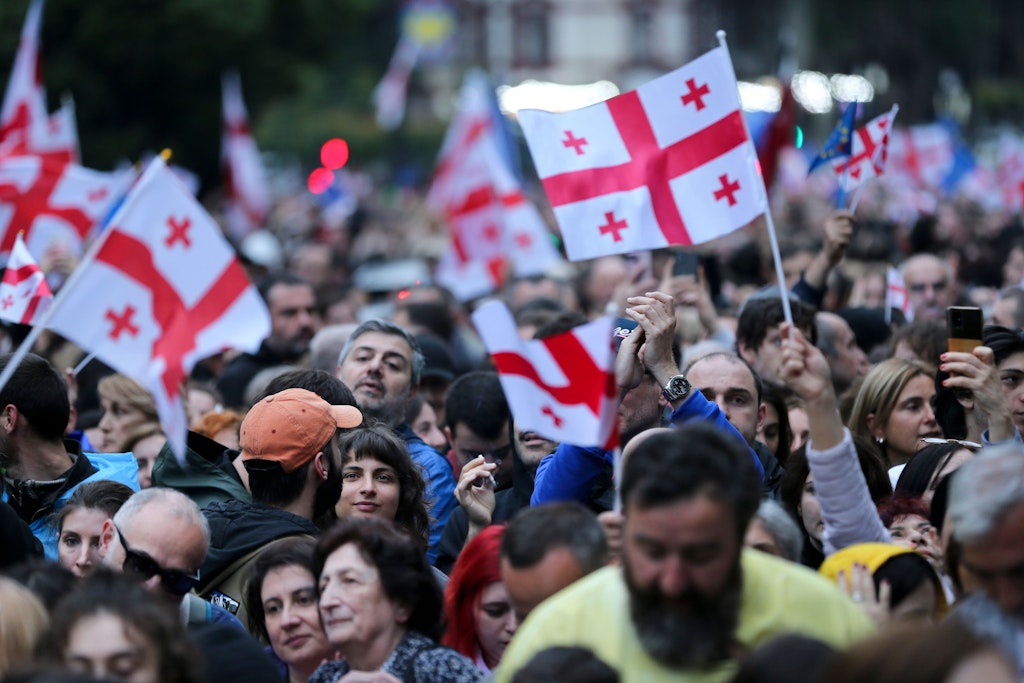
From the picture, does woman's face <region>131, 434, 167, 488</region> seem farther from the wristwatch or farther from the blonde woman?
the blonde woman

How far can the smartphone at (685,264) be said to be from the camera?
31.2 feet

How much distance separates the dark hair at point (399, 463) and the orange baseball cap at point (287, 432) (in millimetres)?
283

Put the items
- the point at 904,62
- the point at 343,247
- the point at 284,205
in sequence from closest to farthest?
1. the point at 343,247
2. the point at 284,205
3. the point at 904,62

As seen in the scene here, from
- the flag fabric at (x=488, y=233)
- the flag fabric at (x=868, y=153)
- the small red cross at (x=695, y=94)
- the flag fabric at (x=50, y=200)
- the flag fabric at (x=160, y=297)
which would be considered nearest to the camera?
the flag fabric at (x=160, y=297)

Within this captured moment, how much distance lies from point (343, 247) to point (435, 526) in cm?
1888

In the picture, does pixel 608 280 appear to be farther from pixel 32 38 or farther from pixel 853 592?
pixel 853 592

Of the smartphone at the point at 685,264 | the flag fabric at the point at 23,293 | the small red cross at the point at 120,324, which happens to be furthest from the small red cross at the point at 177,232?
the smartphone at the point at 685,264

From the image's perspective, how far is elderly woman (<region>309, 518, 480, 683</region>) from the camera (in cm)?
444

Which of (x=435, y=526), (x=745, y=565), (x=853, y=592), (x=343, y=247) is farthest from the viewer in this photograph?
(x=343, y=247)

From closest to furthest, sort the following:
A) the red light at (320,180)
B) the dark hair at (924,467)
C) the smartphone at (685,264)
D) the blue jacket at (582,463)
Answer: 1. the blue jacket at (582,463)
2. the dark hair at (924,467)
3. the smartphone at (685,264)
4. the red light at (320,180)

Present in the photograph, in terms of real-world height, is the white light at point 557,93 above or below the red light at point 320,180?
below

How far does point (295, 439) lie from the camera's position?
18.2 ft

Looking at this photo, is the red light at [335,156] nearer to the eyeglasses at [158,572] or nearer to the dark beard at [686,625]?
the eyeglasses at [158,572]

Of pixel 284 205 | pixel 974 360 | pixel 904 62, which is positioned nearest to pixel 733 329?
pixel 974 360
